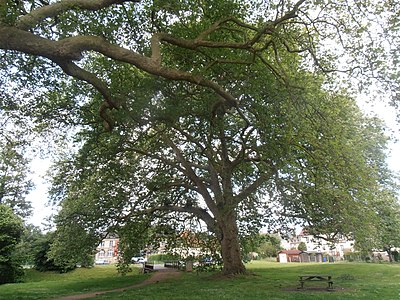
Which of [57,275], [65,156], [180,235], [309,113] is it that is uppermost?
[65,156]

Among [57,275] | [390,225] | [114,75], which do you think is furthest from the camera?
[57,275]

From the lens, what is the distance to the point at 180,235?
70.8 ft

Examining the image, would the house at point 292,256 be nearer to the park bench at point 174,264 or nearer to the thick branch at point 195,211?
the park bench at point 174,264

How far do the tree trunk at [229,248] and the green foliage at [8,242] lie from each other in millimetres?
15675

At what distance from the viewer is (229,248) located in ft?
60.6

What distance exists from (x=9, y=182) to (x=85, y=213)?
99.3 ft

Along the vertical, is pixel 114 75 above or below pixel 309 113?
above

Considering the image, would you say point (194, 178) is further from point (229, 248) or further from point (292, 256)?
point (292, 256)

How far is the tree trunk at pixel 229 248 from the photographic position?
1831cm

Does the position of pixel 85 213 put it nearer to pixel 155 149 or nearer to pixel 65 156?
pixel 65 156

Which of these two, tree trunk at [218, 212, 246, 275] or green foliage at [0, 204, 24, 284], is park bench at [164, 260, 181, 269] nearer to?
tree trunk at [218, 212, 246, 275]

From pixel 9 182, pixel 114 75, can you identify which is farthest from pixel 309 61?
pixel 9 182

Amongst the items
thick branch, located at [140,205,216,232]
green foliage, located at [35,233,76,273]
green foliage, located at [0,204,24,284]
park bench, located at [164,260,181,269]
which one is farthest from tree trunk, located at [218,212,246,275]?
green foliage, located at [35,233,76,273]

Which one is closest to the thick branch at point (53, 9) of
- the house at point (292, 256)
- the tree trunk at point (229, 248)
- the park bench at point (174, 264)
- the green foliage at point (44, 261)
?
the tree trunk at point (229, 248)
